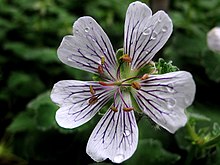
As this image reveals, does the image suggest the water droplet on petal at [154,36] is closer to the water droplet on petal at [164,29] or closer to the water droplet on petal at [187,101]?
the water droplet on petal at [164,29]

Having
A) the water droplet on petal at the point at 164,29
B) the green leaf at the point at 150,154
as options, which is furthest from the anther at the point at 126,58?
the green leaf at the point at 150,154

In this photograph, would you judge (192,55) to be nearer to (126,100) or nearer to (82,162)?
(82,162)

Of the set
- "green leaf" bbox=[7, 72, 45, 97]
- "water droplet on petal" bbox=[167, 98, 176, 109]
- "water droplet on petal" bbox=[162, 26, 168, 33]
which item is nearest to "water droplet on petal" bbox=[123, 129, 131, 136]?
"water droplet on petal" bbox=[167, 98, 176, 109]

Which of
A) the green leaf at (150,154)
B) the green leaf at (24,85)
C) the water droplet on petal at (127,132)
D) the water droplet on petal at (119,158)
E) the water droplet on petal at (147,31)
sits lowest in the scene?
the green leaf at (150,154)

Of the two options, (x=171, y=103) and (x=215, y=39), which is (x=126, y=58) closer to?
(x=171, y=103)

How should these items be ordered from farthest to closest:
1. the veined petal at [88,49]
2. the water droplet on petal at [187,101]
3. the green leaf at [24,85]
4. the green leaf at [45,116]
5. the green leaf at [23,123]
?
the green leaf at [24,85], the green leaf at [23,123], the green leaf at [45,116], the veined petal at [88,49], the water droplet on petal at [187,101]

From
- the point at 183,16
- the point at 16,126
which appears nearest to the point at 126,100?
the point at 16,126
